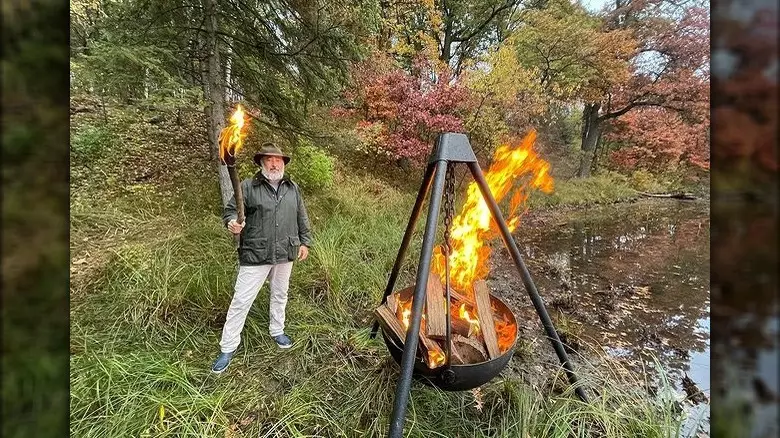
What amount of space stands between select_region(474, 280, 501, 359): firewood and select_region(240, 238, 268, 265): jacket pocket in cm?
166

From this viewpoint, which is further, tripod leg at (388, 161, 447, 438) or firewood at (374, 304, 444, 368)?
firewood at (374, 304, 444, 368)

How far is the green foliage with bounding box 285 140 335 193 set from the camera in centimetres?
656

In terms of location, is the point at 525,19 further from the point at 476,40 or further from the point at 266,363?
the point at 266,363

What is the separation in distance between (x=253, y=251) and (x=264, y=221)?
0.82 feet

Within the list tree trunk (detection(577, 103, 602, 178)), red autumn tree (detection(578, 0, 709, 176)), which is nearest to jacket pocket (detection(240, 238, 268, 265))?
red autumn tree (detection(578, 0, 709, 176))

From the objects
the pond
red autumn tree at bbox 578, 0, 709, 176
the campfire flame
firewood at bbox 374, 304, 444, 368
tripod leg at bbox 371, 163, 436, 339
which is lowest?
the pond

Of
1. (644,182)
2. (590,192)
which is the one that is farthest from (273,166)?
(644,182)

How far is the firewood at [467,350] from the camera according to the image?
2373mm

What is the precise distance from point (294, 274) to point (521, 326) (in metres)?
2.69

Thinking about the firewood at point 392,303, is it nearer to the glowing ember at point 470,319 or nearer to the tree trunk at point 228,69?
the glowing ember at point 470,319

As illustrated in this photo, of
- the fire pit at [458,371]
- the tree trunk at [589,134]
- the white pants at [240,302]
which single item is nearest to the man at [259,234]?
the white pants at [240,302]
